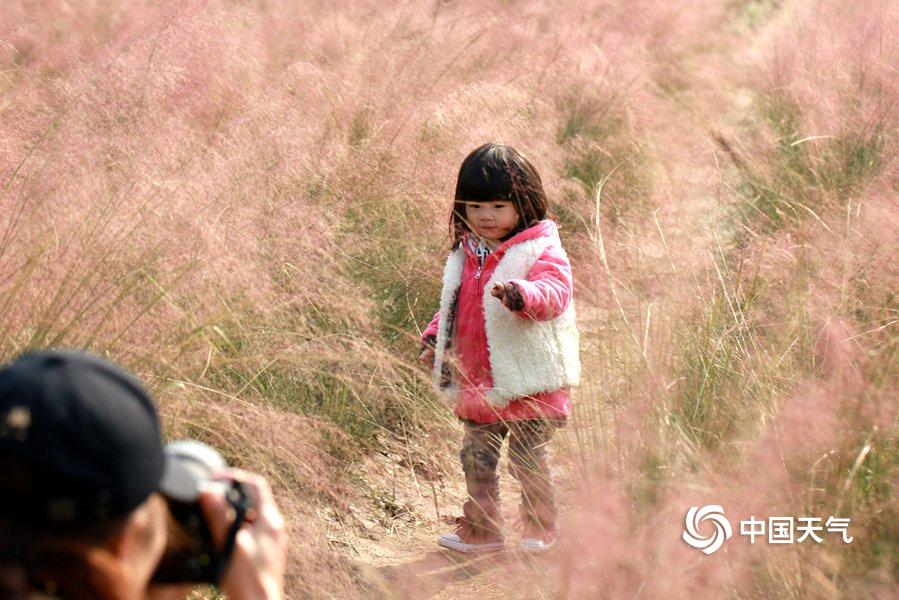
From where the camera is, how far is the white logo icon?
226 cm

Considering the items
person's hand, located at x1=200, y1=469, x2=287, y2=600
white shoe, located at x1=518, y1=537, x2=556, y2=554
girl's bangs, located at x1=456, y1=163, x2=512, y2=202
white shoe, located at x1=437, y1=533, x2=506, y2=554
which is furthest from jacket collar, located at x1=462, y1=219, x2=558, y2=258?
person's hand, located at x1=200, y1=469, x2=287, y2=600

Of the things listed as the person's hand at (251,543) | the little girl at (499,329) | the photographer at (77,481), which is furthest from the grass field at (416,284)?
the photographer at (77,481)

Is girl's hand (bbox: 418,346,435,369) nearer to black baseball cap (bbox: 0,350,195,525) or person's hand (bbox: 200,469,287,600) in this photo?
person's hand (bbox: 200,469,287,600)

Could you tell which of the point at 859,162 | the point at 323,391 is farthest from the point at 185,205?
the point at 859,162

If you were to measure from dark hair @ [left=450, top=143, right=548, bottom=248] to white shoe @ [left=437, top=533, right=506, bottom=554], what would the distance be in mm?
877

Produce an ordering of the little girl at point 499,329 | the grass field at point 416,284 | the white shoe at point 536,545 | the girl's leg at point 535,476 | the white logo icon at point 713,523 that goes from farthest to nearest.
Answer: the little girl at point 499,329 → the girl's leg at point 535,476 → the white shoe at point 536,545 → the grass field at point 416,284 → the white logo icon at point 713,523

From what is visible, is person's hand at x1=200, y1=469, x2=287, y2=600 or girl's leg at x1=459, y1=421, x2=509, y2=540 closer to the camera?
person's hand at x1=200, y1=469, x2=287, y2=600

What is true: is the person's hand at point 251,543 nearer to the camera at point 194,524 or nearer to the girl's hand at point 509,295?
the camera at point 194,524

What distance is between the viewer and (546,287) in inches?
123

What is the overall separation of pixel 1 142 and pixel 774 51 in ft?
15.8

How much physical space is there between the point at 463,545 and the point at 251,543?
6.45 feet

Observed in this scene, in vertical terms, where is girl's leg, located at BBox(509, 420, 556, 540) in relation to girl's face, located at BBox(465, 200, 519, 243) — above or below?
below

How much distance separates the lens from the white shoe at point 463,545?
295 cm

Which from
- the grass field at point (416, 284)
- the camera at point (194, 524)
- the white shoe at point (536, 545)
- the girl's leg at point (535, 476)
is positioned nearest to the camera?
the camera at point (194, 524)
